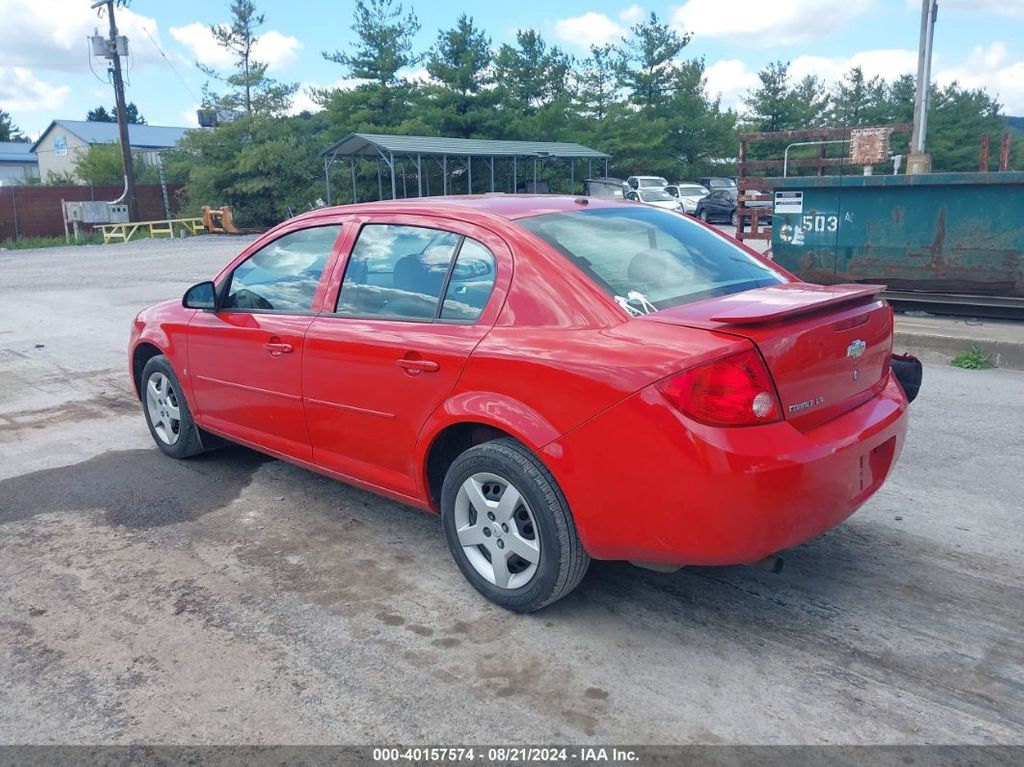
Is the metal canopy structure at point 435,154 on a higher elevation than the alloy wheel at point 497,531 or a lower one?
higher

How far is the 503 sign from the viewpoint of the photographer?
9633mm

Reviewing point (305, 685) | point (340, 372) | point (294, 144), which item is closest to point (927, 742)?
point (305, 685)

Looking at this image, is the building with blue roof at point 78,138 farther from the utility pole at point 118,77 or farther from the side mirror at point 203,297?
the side mirror at point 203,297

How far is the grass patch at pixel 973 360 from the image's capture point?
309 inches

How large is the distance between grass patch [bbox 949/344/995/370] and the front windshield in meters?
25.9

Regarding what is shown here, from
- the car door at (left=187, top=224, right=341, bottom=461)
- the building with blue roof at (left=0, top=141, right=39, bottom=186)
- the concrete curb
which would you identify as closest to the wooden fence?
the car door at (left=187, top=224, right=341, bottom=461)

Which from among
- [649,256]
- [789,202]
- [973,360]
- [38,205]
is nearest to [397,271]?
[649,256]

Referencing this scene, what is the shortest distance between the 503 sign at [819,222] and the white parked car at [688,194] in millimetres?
24580

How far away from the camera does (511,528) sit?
3516mm

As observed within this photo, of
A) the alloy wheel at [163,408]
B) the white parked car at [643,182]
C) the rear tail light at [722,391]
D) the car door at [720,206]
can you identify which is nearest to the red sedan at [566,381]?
the rear tail light at [722,391]

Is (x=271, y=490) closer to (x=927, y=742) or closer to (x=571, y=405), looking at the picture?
(x=571, y=405)

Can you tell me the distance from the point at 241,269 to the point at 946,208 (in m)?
7.07

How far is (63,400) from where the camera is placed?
293 inches

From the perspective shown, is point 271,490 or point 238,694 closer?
point 238,694
